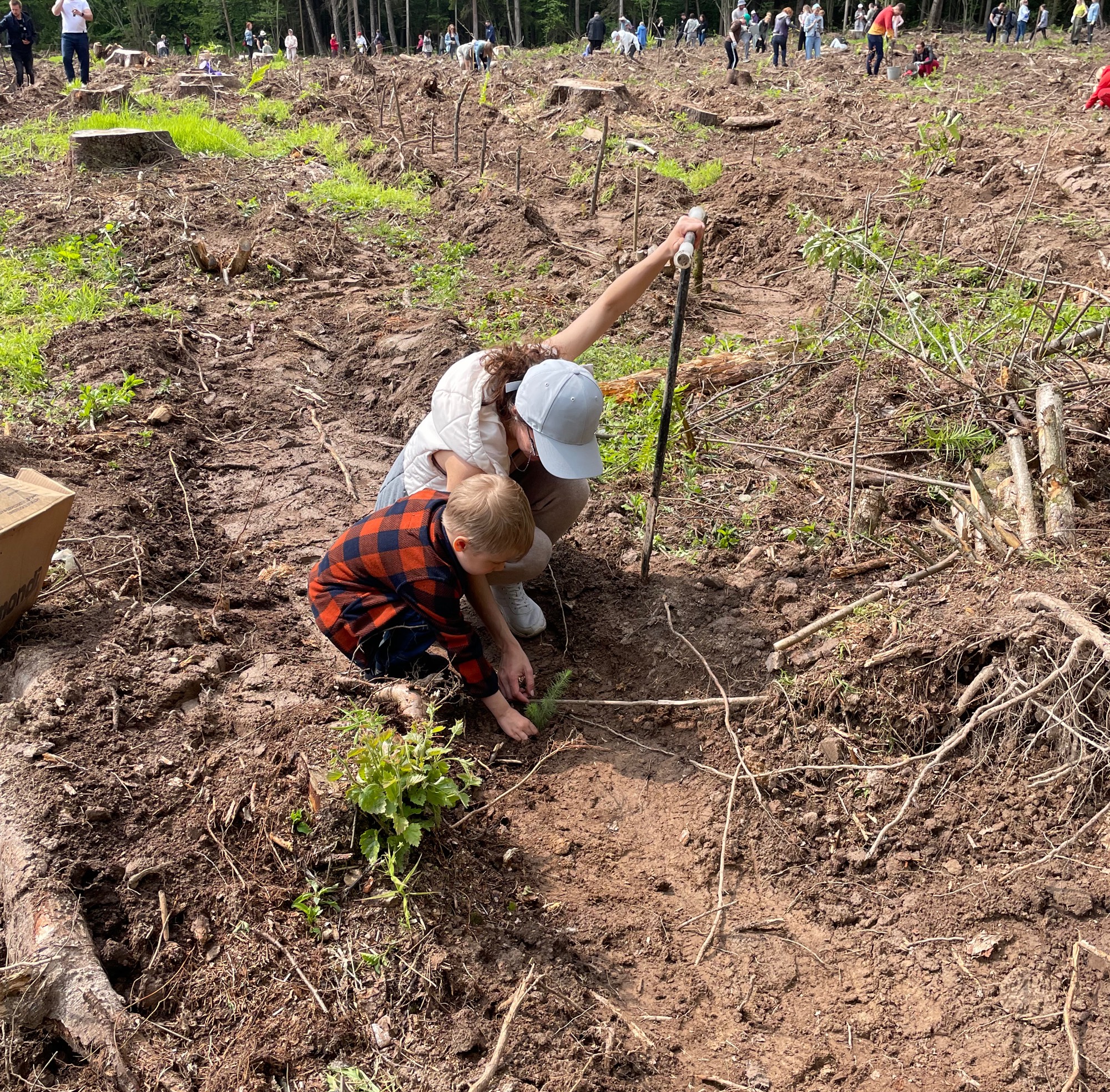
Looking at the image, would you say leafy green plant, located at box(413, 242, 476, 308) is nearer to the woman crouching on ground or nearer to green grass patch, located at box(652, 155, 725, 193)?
green grass patch, located at box(652, 155, 725, 193)

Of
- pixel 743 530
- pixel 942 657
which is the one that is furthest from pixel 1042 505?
pixel 743 530

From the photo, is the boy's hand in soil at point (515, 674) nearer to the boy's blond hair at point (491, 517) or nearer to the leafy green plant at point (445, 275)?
the boy's blond hair at point (491, 517)

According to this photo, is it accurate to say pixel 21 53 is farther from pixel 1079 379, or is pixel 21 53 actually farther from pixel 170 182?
pixel 1079 379

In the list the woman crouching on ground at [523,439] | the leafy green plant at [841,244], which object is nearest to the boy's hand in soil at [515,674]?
the woman crouching on ground at [523,439]

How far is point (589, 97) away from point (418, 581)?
13554mm

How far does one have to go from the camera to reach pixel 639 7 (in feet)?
149

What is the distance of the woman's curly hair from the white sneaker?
66cm

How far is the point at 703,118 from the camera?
13102 millimetres

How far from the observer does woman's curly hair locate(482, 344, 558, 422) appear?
2752mm

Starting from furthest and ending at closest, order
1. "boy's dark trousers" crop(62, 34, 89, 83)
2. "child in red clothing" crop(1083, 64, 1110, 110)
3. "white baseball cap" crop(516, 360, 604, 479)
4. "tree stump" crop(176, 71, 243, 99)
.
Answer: "tree stump" crop(176, 71, 243, 99) → "boy's dark trousers" crop(62, 34, 89, 83) → "child in red clothing" crop(1083, 64, 1110, 110) → "white baseball cap" crop(516, 360, 604, 479)

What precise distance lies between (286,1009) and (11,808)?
0.86m

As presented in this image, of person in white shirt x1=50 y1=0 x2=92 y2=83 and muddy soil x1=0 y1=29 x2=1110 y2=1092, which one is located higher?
person in white shirt x1=50 y1=0 x2=92 y2=83

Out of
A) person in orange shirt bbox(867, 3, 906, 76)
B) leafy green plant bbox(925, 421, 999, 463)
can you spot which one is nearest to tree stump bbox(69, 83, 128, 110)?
leafy green plant bbox(925, 421, 999, 463)

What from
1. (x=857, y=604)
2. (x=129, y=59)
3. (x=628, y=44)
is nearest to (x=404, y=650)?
(x=857, y=604)
